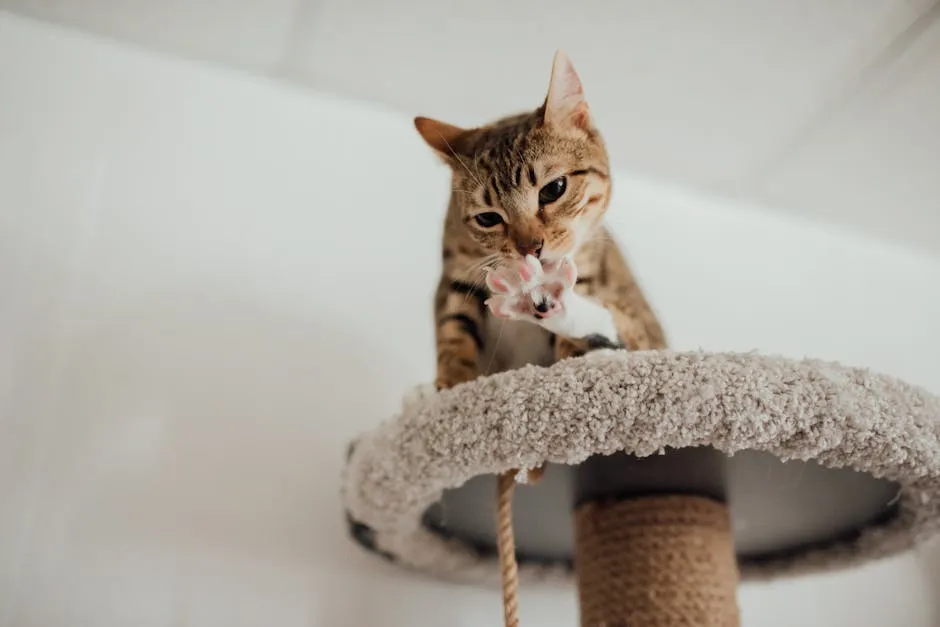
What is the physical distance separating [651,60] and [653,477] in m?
0.66

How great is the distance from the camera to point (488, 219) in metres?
0.82

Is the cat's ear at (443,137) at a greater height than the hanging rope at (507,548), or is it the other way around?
the cat's ear at (443,137)

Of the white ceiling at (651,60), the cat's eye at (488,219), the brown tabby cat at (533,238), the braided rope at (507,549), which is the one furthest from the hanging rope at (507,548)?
the white ceiling at (651,60)

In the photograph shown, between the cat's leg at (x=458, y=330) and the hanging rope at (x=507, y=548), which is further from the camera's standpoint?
the cat's leg at (x=458, y=330)

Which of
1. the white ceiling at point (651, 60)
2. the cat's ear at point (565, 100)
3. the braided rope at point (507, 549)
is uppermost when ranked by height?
the white ceiling at point (651, 60)

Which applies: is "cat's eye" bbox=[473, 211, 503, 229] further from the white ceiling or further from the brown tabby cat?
the white ceiling

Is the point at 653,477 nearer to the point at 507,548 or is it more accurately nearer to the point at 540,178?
the point at 507,548

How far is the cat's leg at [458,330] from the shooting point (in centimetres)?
82

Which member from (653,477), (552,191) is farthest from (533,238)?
(653,477)

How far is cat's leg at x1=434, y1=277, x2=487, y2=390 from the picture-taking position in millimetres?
817

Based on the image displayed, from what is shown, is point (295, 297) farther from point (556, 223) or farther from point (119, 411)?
point (556, 223)

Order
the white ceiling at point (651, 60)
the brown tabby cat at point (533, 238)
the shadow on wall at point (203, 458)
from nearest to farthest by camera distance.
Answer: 1. the brown tabby cat at point (533, 238)
2. the shadow on wall at point (203, 458)
3. the white ceiling at point (651, 60)

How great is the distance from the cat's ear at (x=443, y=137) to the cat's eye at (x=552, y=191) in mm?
115

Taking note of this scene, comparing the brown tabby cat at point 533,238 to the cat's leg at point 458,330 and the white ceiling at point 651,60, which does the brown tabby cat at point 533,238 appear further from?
the white ceiling at point 651,60
